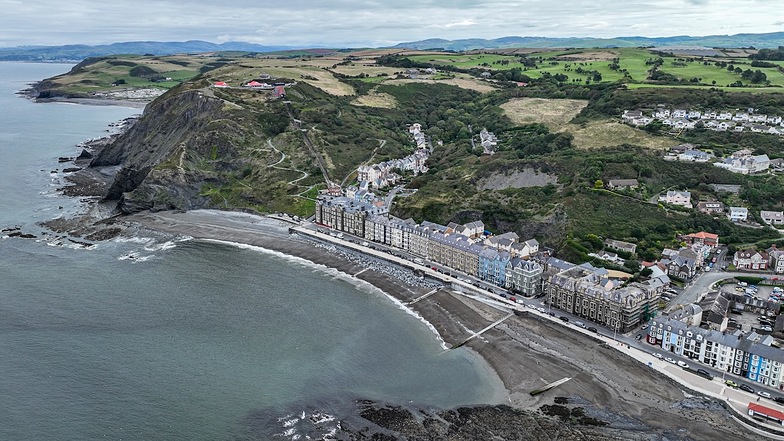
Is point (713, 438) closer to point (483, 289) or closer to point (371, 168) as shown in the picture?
point (483, 289)

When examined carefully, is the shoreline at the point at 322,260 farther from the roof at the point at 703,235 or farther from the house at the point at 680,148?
the house at the point at 680,148

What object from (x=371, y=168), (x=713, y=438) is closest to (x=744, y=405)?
(x=713, y=438)

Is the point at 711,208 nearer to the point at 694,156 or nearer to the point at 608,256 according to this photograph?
the point at 694,156

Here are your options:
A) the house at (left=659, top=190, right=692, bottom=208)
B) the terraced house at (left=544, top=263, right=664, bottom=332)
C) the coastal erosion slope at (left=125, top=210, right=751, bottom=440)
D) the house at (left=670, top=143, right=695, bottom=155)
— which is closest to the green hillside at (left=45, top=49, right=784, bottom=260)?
the house at (left=659, top=190, right=692, bottom=208)

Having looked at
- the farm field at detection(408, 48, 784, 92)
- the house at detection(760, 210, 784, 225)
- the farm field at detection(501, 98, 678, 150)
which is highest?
the farm field at detection(408, 48, 784, 92)

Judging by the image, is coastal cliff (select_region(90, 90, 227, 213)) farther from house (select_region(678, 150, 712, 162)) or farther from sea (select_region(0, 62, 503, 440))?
house (select_region(678, 150, 712, 162))

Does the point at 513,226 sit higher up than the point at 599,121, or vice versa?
the point at 599,121

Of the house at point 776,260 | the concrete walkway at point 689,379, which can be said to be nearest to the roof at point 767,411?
the concrete walkway at point 689,379

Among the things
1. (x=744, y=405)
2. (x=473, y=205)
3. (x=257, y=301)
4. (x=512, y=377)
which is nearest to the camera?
A: (x=744, y=405)
